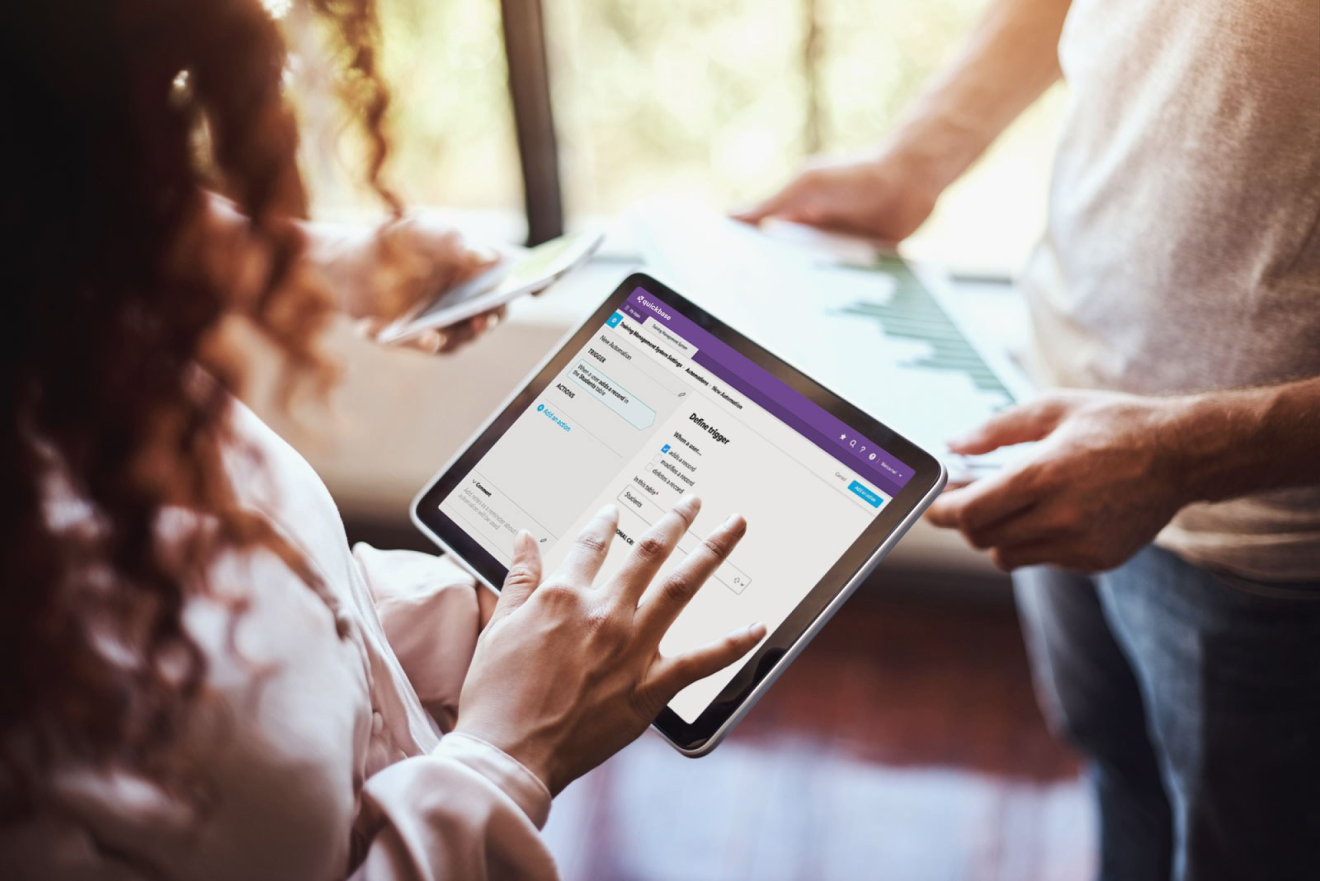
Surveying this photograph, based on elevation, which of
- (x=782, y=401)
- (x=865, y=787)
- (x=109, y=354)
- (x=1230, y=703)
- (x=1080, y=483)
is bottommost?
(x=865, y=787)

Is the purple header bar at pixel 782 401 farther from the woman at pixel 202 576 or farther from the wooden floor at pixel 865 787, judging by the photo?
the wooden floor at pixel 865 787

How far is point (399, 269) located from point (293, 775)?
1.68ft

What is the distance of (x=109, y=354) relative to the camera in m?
0.44

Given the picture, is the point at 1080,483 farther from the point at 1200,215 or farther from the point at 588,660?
the point at 588,660

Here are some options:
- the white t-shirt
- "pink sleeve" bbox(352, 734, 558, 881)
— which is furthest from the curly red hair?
the white t-shirt

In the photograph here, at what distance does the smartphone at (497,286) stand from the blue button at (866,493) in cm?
32

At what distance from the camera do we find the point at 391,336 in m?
0.80

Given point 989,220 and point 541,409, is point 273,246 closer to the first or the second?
point 541,409

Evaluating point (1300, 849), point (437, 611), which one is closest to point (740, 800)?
point (1300, 849)

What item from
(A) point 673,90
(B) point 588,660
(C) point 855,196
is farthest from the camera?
(A) point 673,90

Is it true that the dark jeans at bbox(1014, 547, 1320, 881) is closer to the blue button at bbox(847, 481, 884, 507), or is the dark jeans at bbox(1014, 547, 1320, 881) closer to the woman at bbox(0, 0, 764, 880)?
the blue button at bbox(847, 481, 884, 507)

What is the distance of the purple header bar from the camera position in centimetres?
63

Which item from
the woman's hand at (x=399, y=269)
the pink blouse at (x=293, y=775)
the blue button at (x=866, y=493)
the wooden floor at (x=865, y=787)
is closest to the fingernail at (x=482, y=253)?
the woman's hand at (x=399, y=269)

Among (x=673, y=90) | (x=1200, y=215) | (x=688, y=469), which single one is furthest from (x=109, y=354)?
(x=673, y=90)
